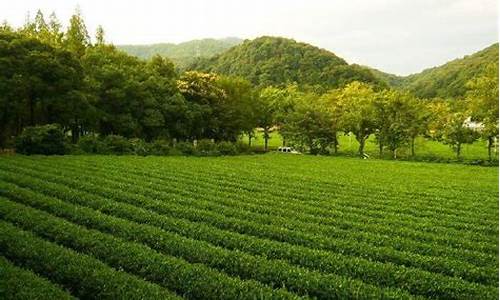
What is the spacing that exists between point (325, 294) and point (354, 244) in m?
4.32

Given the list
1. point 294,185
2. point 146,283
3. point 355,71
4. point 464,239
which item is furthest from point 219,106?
point 355,71

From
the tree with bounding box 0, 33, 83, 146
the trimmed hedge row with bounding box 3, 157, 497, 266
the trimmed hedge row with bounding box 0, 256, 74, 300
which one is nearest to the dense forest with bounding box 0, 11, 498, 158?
the tree with bounding box 0, 33, 83, 146

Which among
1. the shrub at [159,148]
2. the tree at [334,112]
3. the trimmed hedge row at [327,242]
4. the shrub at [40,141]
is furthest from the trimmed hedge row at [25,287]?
the tree at [334,112]

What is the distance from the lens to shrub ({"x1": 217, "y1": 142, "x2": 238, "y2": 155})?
6226 centimetres

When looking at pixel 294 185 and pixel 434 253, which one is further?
pixel 294 185

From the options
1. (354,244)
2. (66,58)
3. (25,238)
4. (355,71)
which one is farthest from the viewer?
(355,71)

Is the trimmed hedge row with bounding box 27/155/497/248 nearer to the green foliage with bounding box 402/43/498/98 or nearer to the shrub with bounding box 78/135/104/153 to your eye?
the shrub with bounding box 78/135/104/153

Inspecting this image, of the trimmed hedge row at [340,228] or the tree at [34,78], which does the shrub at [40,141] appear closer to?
the tree at [34,78]

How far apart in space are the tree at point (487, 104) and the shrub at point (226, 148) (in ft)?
106

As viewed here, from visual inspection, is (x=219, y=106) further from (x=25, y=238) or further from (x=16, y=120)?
(x=25, y=238)

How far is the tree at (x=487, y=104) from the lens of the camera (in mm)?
60494

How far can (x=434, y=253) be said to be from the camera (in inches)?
591

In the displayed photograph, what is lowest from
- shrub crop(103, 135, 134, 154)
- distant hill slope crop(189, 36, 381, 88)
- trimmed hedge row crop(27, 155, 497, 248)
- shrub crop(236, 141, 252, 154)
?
trimmed hedge row crop(27, 155, 497, 248)

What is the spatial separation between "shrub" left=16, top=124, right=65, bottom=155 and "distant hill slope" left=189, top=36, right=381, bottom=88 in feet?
326
